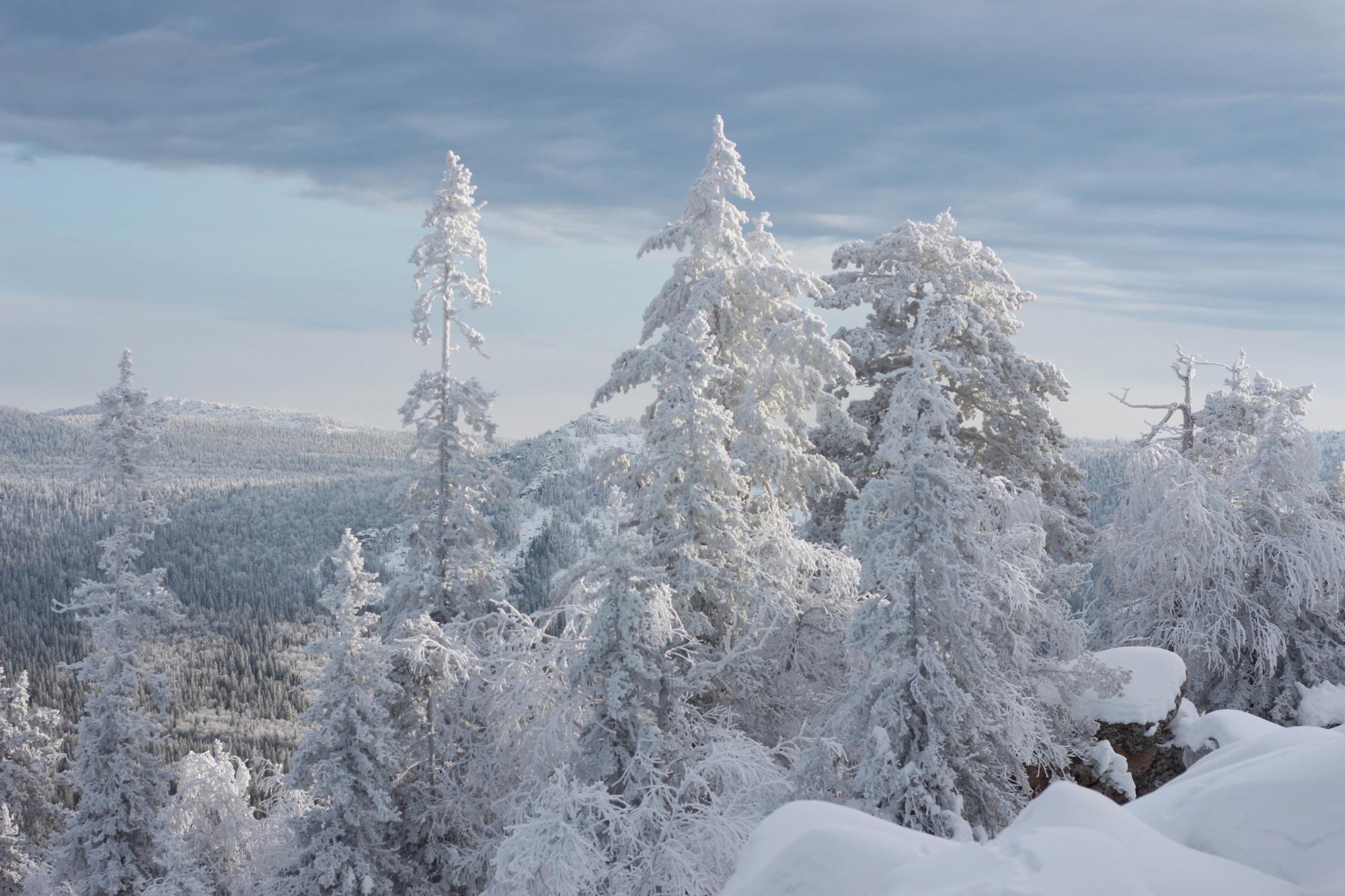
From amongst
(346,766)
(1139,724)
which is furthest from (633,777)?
(1139,724)

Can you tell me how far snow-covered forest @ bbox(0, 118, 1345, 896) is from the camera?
8.20 m

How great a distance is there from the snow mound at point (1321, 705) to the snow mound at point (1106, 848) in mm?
16457

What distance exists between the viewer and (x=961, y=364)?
71.6ft

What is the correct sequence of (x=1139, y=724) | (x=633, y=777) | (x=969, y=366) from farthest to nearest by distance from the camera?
(x=969, y=366) < (x=1139, y=724) < (x=633, y=777)

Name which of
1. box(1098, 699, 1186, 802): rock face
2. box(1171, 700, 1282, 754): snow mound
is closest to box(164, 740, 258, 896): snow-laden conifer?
box(1098, 699, 1186, 802): rock face

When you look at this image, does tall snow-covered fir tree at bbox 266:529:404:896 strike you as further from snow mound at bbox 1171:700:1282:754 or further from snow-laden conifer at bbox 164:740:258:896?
snow mound at bbox 1171:700:1282:754

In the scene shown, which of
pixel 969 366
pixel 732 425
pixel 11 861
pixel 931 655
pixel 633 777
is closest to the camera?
pixel 931 655

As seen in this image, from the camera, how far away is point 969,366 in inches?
855

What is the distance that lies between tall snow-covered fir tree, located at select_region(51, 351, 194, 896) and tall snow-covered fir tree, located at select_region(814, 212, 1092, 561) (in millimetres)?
19154

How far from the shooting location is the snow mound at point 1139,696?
1593 cm

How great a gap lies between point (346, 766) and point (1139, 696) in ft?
50.9

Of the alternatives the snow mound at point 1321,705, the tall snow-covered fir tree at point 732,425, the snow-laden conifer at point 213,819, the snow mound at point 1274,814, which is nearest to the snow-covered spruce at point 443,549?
the tall snow-covered fir tree at point 732,425

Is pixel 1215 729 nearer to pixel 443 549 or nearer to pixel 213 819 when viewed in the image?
pixel 443 549

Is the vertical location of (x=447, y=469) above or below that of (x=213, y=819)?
above
